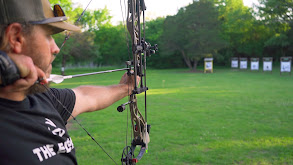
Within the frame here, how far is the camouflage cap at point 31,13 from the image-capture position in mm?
936

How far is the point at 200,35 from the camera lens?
26969 millimetres

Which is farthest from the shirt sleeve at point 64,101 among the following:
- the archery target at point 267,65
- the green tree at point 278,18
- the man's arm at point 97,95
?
the green tree at point 278,18

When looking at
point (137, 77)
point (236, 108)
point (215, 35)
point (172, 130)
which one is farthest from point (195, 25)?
point (137, 77)

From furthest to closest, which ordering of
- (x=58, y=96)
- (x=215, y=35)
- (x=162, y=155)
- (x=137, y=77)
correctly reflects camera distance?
(x=215, y=35) < (x=162, y=155) < (x=137, y=77) < (x=58, y=96)

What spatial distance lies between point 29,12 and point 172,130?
15.9ft

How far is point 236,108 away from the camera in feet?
25.5

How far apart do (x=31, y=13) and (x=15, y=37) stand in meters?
0.11

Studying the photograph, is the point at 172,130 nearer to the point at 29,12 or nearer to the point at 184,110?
the point at 184,110

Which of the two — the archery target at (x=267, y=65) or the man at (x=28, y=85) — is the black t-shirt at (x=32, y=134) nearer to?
the man at (x=28, y=85)

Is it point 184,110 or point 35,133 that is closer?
point 35,133

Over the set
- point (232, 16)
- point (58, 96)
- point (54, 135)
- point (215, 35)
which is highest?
point (232, 16)

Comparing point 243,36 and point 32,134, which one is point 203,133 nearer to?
point 32,134

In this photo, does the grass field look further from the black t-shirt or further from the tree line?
the tree line

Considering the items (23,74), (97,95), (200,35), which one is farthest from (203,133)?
(200,35)
